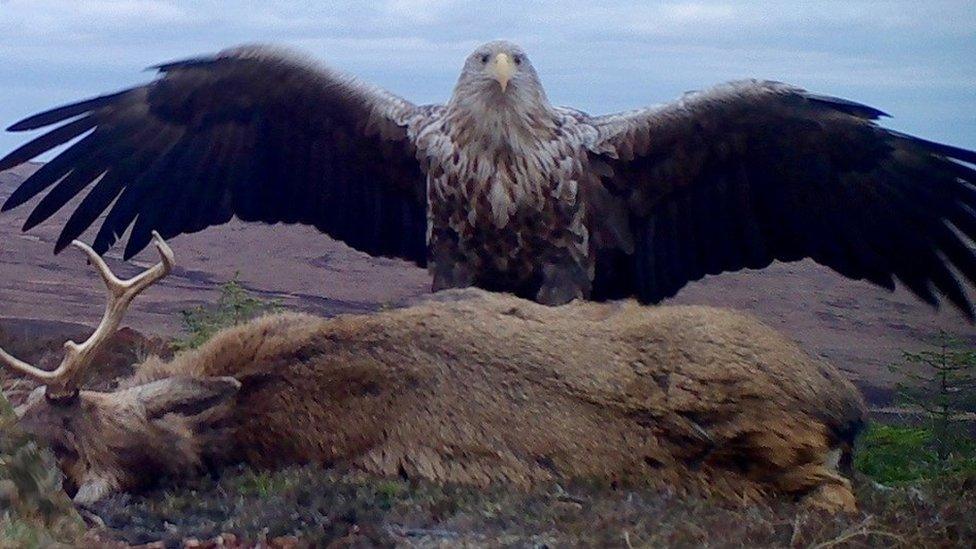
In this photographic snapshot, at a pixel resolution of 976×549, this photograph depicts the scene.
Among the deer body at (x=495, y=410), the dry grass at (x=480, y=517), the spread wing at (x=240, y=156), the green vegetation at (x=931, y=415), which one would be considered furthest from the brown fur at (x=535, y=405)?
the spread wing at (x=240, y=156)

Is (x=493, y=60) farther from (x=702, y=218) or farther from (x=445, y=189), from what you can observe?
(x=702, y=218)

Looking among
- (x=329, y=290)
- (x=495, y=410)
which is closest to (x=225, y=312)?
(x=329, y=290)

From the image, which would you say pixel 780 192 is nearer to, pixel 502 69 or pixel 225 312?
pixel 502 69

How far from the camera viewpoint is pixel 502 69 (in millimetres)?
5887

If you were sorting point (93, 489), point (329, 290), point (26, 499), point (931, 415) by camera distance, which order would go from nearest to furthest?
point (26, 499)
point (93, 489)
point (931, 415)
point (329, 290)

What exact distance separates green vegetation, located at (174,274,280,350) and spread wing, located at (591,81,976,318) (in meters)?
1.89

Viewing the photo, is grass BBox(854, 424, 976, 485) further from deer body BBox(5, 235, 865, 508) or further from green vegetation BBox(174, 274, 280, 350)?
green vegetation BBox(174, 274, 280, 350)

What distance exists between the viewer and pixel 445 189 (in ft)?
20.0

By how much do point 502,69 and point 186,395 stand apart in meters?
2.67

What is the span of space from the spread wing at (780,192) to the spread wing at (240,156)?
1117 mm

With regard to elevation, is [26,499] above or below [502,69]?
below

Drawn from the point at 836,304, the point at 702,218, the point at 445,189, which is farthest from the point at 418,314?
the point at 836,304

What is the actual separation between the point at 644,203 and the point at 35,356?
294 cm

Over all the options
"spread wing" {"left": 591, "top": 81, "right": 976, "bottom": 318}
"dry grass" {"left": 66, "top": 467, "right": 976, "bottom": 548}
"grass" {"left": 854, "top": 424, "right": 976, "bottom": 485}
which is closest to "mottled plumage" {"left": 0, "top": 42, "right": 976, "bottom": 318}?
"spread wing" {"left": 591, "top": 81, "right": 976, "bottom": 318}
